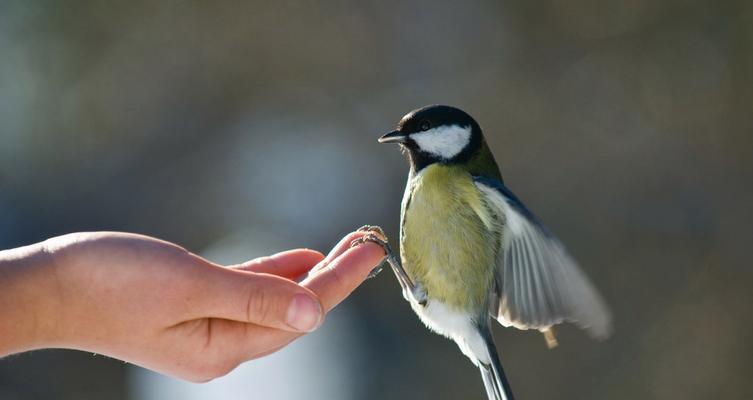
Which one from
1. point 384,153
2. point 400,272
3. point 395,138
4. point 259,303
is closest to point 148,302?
point 259,303

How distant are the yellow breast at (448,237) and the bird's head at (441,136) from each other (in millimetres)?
42

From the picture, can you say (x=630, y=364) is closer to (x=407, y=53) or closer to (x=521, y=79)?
(x=521, y=79)

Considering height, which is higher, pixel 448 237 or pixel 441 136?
pixel 441 136

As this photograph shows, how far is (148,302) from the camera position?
4.07 feet

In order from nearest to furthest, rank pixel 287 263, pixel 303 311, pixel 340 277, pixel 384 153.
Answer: pixel 303 311, pixel 340 277, pixel 287 263, pixel 384 153

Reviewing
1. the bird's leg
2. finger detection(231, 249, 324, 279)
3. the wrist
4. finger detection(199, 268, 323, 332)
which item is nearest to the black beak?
the bird's leg

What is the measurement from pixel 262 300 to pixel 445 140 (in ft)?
2.21

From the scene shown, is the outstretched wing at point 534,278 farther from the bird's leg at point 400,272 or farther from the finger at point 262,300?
the finger at point 262,300

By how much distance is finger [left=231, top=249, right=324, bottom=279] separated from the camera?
1573 mm

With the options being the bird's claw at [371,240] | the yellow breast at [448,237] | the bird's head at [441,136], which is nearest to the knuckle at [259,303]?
the bird's claw at [371,240]

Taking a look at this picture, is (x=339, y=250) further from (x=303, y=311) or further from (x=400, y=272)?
(x=303, y=311)

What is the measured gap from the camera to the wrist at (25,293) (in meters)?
1.24

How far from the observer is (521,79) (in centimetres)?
314

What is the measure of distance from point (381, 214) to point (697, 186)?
3.68 ft
